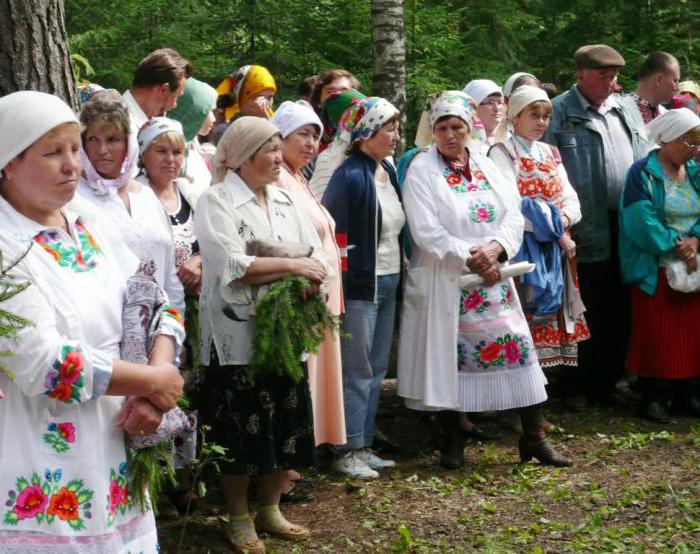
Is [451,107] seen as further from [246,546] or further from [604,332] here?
[246,546]

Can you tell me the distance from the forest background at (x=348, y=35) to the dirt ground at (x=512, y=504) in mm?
5178

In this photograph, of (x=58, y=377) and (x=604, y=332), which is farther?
(x=604, y=332)

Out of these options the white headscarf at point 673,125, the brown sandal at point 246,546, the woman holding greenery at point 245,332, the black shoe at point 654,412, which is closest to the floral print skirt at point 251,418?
the woman holding greenery at point 245,332

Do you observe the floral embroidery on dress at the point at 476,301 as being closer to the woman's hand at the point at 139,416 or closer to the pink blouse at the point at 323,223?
the pink blouse at the point at 323,223

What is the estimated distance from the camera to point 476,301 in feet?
21.6

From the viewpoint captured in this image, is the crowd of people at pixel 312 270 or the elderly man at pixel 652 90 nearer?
the crowd of people at pixel 312 270

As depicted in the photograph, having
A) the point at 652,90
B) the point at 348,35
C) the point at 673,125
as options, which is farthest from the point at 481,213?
the point at 348,35

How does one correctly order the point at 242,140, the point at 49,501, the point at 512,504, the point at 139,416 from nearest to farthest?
the point at 49,501
the point at 139,416
the point at 242,140
the point at 512,504

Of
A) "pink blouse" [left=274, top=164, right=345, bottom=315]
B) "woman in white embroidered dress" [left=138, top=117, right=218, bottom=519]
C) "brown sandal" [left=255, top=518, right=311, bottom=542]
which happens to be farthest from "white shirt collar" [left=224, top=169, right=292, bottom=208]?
"brown sandal" [left=255, top=518, right=311, bottom=542]

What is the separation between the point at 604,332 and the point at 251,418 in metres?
3.97

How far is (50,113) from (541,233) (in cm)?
459

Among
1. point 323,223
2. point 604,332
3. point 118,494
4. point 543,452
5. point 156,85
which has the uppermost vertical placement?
point 156,85

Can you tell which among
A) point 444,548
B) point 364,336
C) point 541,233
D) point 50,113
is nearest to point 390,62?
point 541,233

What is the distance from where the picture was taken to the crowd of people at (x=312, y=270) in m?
3.09
